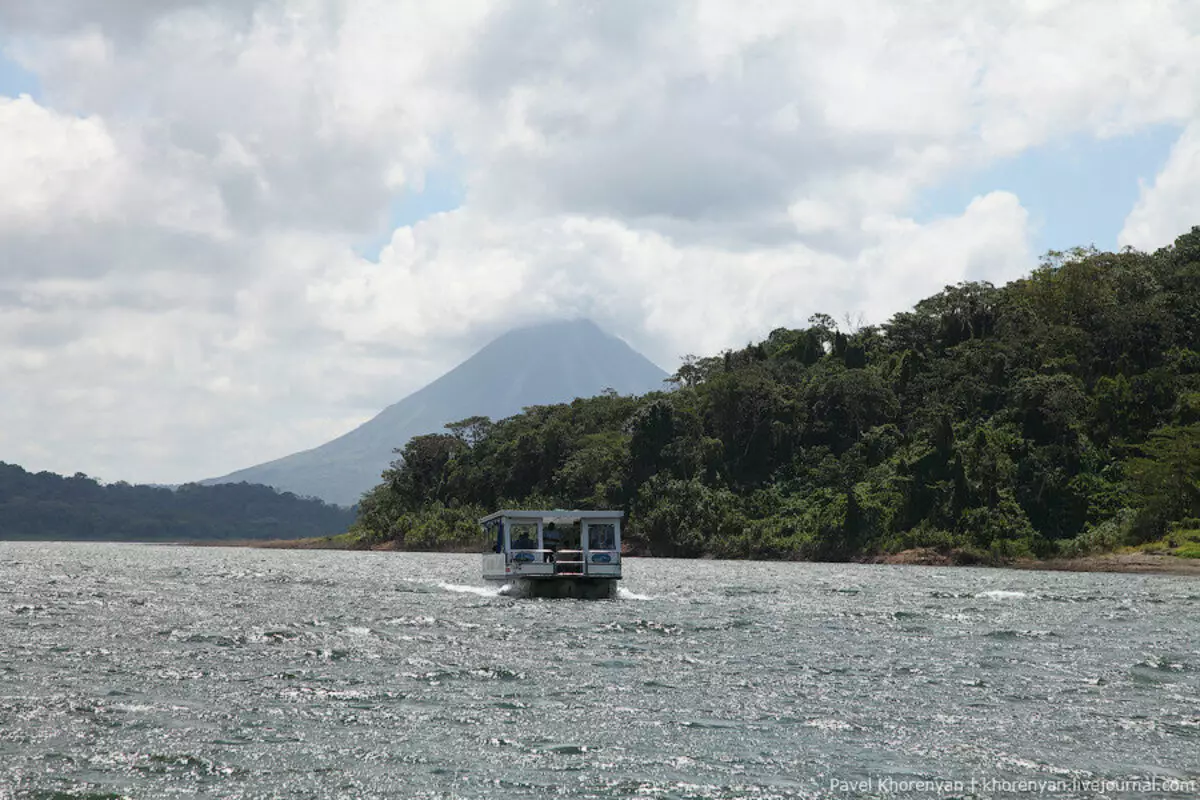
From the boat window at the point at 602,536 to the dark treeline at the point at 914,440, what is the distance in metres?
50.5

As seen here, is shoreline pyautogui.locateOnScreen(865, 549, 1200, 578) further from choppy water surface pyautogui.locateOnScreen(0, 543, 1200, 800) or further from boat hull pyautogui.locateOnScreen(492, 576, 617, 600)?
boat hull pyautogui.locateOnScreen(492, 576, 617, 600)

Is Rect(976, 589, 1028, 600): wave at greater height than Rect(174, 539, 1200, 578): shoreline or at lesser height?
lesser

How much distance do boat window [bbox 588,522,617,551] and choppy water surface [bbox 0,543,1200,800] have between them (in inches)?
263

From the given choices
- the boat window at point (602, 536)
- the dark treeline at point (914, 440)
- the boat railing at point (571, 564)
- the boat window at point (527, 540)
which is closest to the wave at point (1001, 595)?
the boat window at point (602, 536)

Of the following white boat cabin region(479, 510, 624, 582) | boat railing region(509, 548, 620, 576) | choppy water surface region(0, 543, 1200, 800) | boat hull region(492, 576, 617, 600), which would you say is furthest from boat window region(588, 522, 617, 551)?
choppy water surface region(0, 543, 1200, 800)

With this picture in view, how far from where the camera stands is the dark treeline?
93812 mm

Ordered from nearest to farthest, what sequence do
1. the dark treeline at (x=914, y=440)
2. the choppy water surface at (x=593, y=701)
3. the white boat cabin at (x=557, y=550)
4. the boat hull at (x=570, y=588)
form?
the choppy water surface at (x=593, y=701)
the boat hull at (x=570, y=588)
the white boat cabin at (x=557, y=550)
the dark treeline at (x=914, y=440)

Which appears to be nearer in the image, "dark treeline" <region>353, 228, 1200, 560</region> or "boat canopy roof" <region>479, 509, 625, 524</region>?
"boat canopy roof" <region>479, 509, 625, 524</region>

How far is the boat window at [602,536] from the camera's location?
48938mm

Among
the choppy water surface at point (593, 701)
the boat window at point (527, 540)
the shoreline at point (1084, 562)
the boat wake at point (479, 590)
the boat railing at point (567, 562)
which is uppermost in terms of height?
the boat window at point (527, 540)

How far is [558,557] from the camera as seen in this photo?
1956 inches

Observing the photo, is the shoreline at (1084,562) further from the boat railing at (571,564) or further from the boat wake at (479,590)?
the boat wake at (479,590)

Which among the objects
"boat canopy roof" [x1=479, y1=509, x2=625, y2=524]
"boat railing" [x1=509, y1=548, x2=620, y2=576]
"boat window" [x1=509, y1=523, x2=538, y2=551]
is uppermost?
"boat canopy roof" [x1=479, y1=509, x2=625, y2=524]

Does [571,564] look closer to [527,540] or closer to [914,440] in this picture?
[527,540]
